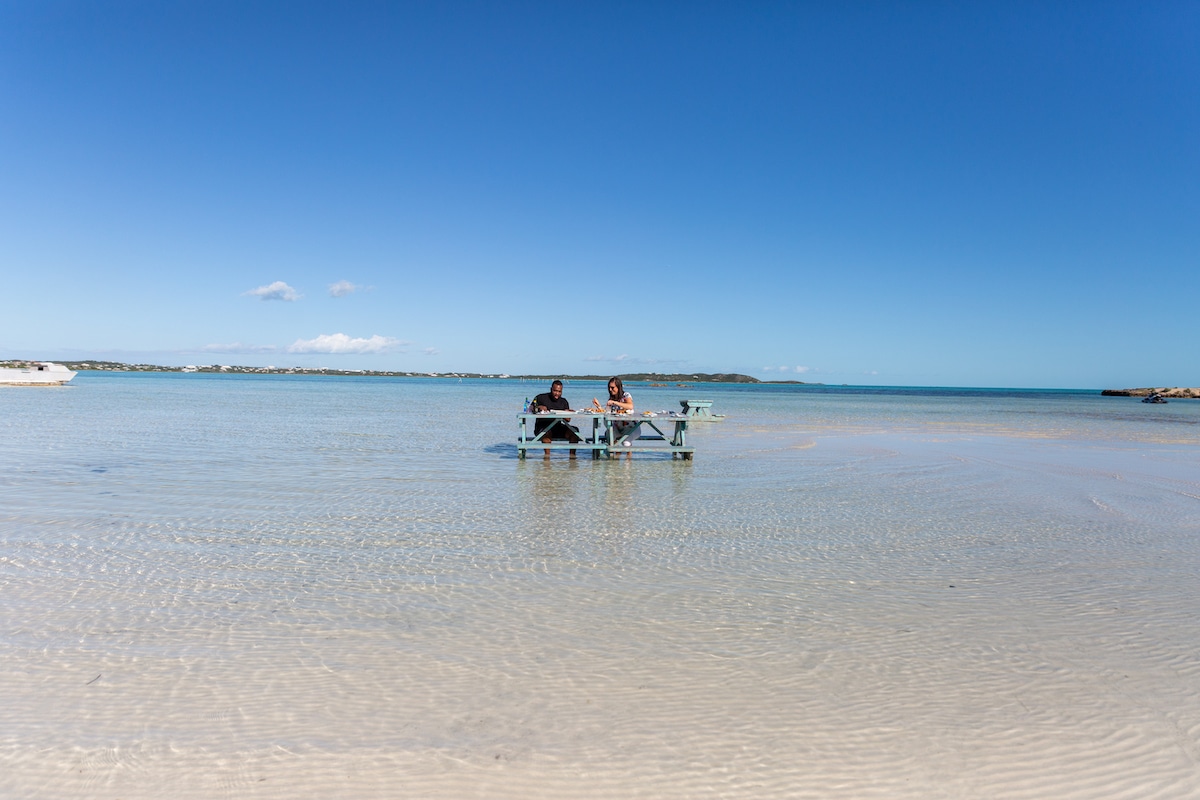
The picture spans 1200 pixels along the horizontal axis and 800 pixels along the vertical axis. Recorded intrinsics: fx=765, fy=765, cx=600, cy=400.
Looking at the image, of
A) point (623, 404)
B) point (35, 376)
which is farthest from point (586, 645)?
point (35, 376)

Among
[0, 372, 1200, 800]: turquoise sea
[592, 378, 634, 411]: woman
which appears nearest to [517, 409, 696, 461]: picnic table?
[592, 378, 634, 411]: woman

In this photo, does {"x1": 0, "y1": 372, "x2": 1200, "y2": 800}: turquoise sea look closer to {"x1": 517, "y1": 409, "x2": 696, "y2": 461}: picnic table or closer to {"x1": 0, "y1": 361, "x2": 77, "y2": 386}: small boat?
{"x1": 517, "y1": 409, "x2": 696, "y2": 461}: picnic table

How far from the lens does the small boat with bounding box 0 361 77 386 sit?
48469 millimetres

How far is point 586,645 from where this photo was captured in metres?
4.63

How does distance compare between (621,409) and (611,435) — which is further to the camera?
(621,409)

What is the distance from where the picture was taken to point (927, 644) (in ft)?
15.7

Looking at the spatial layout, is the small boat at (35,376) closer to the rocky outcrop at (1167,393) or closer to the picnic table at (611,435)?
the picnic table at (611,435)

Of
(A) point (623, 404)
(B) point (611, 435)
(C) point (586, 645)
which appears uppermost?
(A) point (623, 404)

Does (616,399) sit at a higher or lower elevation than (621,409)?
higher

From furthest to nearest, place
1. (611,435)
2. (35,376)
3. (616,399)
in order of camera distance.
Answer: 1. (35,376)
2. (616,399)
3. (611,435)

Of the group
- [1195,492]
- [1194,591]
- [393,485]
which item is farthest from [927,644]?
[1195,492]

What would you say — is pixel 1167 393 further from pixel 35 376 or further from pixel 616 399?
pixel 35 376

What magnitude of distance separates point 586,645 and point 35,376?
57414 millimetres

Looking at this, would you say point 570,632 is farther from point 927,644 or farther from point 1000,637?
point 1000,637
